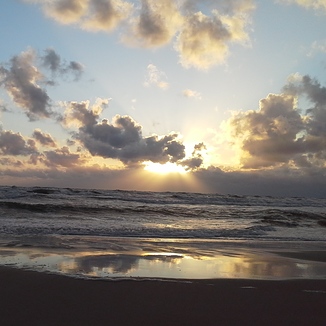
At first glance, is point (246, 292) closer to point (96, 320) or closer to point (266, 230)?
point (96, 320)

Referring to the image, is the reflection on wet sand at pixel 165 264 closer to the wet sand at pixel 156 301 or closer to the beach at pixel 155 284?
the beach at pixel 155 284

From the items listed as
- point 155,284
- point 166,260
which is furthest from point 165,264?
point 155,284

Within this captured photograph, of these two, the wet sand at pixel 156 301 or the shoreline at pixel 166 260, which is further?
the shoreline at pixel 166 260

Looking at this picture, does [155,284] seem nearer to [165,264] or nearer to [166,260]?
[165,264]

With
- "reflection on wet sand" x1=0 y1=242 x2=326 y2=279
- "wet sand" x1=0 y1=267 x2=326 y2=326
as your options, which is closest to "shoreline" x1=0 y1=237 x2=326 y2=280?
"reflection on wet sand" x1=0 y1=242 x2=326 y2=279

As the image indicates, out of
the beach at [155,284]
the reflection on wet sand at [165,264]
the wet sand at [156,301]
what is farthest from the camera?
the reflection on wet sand at [165,264]

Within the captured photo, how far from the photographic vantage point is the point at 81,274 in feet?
19.3

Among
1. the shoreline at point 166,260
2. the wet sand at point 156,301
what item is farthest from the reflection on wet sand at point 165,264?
the wet sand at point 156,301

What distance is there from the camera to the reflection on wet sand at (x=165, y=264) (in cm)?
617

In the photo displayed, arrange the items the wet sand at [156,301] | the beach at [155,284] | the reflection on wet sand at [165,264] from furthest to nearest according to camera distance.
→ the reflection on wet sand at [165,264]
the beach at [155,284]
the wet sand at [156,301]

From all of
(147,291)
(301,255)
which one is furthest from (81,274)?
(301,255)

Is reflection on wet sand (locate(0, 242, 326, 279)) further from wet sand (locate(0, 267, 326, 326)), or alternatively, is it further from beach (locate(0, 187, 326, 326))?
wet sand (locate(0, 267, 326, 326))

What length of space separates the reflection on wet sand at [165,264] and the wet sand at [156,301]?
1.53 ft

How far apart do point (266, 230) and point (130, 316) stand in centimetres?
1226
